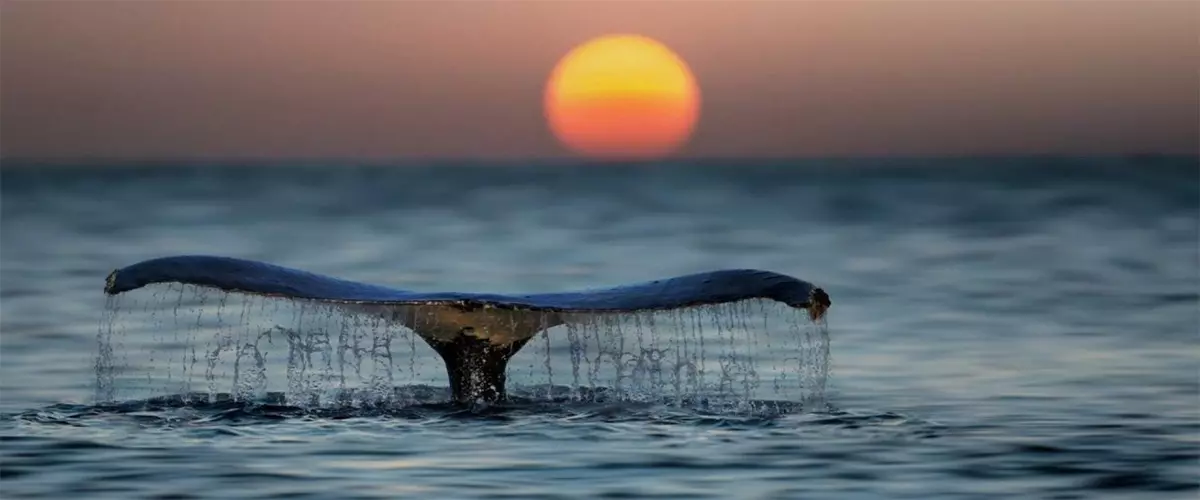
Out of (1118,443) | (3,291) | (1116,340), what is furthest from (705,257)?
(1118,443)

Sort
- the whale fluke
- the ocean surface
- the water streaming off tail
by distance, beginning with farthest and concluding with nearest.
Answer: the water streaming off tail
the whale fluke
the ocean surface

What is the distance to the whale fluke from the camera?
42.4ft

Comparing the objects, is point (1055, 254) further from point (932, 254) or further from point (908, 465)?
point (908, 465)

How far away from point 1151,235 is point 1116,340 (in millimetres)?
26829

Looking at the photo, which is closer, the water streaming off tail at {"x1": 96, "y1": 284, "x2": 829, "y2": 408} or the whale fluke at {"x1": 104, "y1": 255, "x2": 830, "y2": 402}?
the whale fluke at {"x1": 104, "y1": 255, "x2": 830, "y2": 402}

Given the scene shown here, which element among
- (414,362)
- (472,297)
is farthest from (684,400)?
(414,362)

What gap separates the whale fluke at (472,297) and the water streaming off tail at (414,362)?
0.39ft

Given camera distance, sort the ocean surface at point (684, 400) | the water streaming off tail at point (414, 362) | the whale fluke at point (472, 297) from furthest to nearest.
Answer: the water streaming off tail at point (414, 362)
the whale fluke at point (472, 297)
the ocean surface at point (684, 400)

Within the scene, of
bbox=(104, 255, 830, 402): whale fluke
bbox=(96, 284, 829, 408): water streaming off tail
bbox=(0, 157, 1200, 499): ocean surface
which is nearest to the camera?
bbox=(0, 157, 1200, 499): ocean surface

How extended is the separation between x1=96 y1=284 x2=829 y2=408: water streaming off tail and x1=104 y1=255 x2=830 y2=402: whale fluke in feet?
0.39

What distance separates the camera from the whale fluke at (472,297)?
1293cm

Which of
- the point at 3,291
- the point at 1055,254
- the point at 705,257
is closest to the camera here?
the point at 3,291

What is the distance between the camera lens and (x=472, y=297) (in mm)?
13477

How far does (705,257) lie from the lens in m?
43.7
